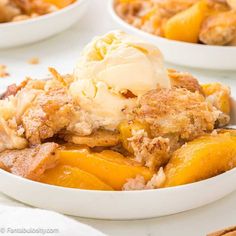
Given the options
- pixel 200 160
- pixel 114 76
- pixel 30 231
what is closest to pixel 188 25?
pixel 114 76

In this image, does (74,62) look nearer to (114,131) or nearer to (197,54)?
(197,54)

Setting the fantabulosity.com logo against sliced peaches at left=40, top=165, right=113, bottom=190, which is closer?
the fantabulosity.com logo

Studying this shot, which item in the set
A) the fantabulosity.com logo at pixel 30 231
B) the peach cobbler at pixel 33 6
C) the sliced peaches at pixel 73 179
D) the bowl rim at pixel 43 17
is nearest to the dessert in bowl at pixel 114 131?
the sliced peaches at pixel 73 179

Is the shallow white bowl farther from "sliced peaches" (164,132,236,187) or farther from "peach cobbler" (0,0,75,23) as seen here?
"peach cobbler" (0,0,75,23)

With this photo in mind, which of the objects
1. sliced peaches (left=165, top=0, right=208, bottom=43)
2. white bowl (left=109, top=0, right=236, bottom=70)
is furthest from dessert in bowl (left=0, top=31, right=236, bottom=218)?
sliced peaches (left=165, top=0, right=208, bottom=43)

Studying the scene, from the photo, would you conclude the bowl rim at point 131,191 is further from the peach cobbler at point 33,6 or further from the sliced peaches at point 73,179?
the peach cobbler at point 33,6

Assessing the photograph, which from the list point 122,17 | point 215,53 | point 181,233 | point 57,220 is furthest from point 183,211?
point 122,17
